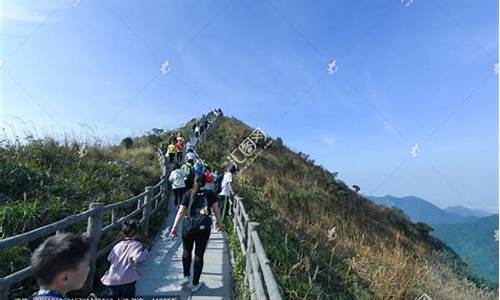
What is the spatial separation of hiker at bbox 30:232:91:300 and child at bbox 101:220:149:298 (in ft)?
7.02

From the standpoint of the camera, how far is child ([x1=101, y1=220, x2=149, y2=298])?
434cm

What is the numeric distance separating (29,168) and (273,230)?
559 centimetres

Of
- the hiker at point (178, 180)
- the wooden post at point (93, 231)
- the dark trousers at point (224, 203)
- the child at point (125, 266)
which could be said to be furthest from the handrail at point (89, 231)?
the dark trousers at point (224, 203)

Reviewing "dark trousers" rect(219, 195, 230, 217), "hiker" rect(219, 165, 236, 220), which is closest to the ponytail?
"hiker" rect(219, 165, 236, 220)

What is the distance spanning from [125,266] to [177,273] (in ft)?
7.76

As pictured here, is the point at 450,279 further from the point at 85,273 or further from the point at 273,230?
the point at 85,273

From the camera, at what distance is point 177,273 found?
6590 mm

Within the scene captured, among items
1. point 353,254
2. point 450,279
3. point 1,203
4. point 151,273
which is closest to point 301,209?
point 353,254

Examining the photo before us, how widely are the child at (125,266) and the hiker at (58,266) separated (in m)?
2.14

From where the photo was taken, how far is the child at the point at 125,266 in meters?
4.34

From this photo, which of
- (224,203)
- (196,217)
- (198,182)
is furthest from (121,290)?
(224,203)

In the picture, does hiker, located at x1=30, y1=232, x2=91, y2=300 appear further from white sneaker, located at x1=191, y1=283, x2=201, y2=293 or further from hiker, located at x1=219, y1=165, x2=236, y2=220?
hiker, located at x1=219, y1=165, x2=236, y2=220

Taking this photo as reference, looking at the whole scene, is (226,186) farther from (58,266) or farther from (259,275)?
(58,266)

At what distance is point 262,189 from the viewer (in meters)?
17.8
